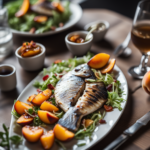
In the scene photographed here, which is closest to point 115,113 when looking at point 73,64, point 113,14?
point 73,64

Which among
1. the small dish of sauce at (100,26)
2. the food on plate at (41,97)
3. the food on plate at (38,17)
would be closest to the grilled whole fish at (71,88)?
the food on plate at (41,97)

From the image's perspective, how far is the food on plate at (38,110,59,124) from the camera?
166 cm

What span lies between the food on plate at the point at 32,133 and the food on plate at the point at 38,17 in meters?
1.80

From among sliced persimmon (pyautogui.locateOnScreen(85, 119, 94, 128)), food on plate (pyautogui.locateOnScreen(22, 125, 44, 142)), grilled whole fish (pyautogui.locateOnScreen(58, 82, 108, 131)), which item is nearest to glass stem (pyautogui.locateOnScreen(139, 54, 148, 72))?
grilled whole fish (pyautogui.locateOnScreen(58, 82, 108, 131))

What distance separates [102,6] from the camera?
589 centimetres

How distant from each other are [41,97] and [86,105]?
49 cm

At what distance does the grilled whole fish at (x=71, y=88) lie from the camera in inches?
71.0

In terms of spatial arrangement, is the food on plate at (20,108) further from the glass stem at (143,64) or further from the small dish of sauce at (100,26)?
the small dish of sauce at (100,26)

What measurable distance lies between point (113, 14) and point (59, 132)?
2.96m

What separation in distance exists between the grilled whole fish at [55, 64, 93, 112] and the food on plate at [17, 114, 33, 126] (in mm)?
302

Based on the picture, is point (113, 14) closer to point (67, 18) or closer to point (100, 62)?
point (67, 18)

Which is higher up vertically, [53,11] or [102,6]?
[53,11]

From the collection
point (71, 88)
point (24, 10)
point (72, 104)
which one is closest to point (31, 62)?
point (71, 88)

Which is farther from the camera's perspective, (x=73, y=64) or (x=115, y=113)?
(x=73, y=64)
